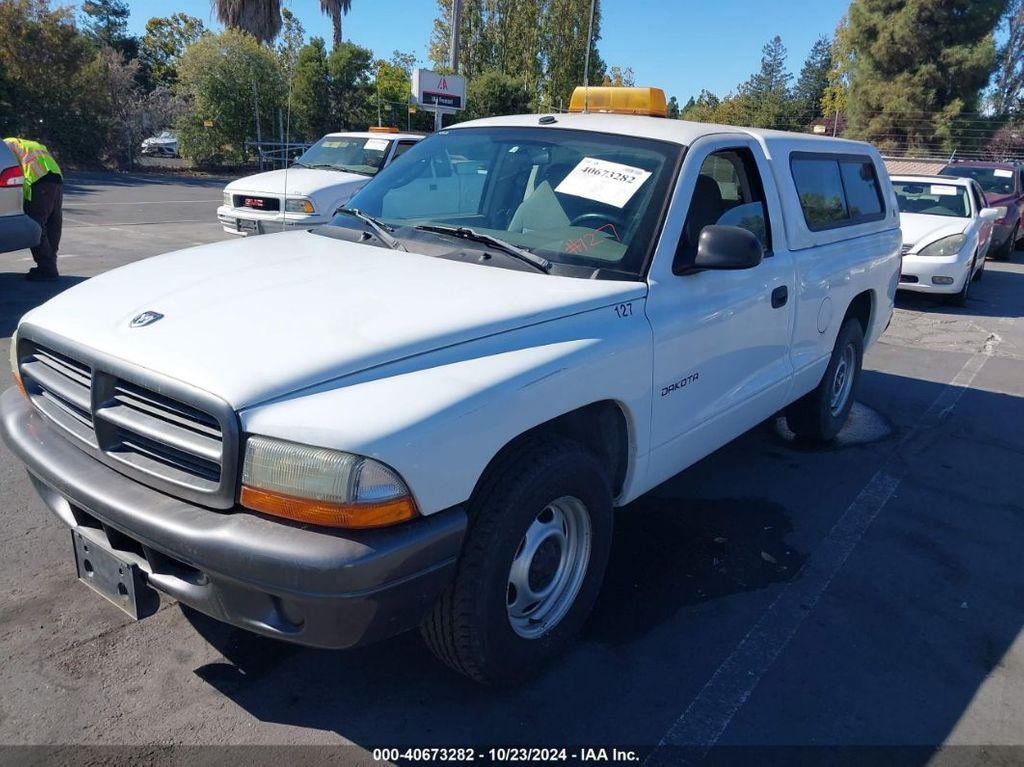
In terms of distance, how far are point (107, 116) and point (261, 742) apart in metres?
30.9

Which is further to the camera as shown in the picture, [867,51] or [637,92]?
[867,51]

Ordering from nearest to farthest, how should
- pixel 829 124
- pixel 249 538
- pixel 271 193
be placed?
pixel 249 538, pixel 271 193, pixel 829 124

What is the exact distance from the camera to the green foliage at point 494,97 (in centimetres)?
3434

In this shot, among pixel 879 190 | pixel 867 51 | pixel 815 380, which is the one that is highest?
pixel 867 51

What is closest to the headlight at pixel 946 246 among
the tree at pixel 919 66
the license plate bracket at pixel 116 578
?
the license plate bracket at pixel 116 578

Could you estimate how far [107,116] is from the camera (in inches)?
1120

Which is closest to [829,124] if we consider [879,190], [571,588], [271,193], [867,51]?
[867,51]

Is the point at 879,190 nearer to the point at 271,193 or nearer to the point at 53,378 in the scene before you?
the point at 53,378

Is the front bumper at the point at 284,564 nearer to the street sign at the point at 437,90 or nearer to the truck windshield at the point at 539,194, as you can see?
the truck windshield at the point at 539,194

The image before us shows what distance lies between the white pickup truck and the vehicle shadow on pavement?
16.7 feet

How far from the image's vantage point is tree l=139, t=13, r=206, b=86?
45188 millimetres

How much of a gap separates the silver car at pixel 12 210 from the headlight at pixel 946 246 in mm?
10203

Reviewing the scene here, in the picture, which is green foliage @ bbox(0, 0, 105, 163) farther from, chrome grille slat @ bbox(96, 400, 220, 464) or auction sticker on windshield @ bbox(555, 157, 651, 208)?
chrome grille slat @ bbox(96, 400, 220, 464)

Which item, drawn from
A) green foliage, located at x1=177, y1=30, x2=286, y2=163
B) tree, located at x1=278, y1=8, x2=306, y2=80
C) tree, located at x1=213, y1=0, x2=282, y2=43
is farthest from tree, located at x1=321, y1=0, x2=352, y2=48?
Answer: tree, located at x1=278, y1=8, x2=306, y2=80
